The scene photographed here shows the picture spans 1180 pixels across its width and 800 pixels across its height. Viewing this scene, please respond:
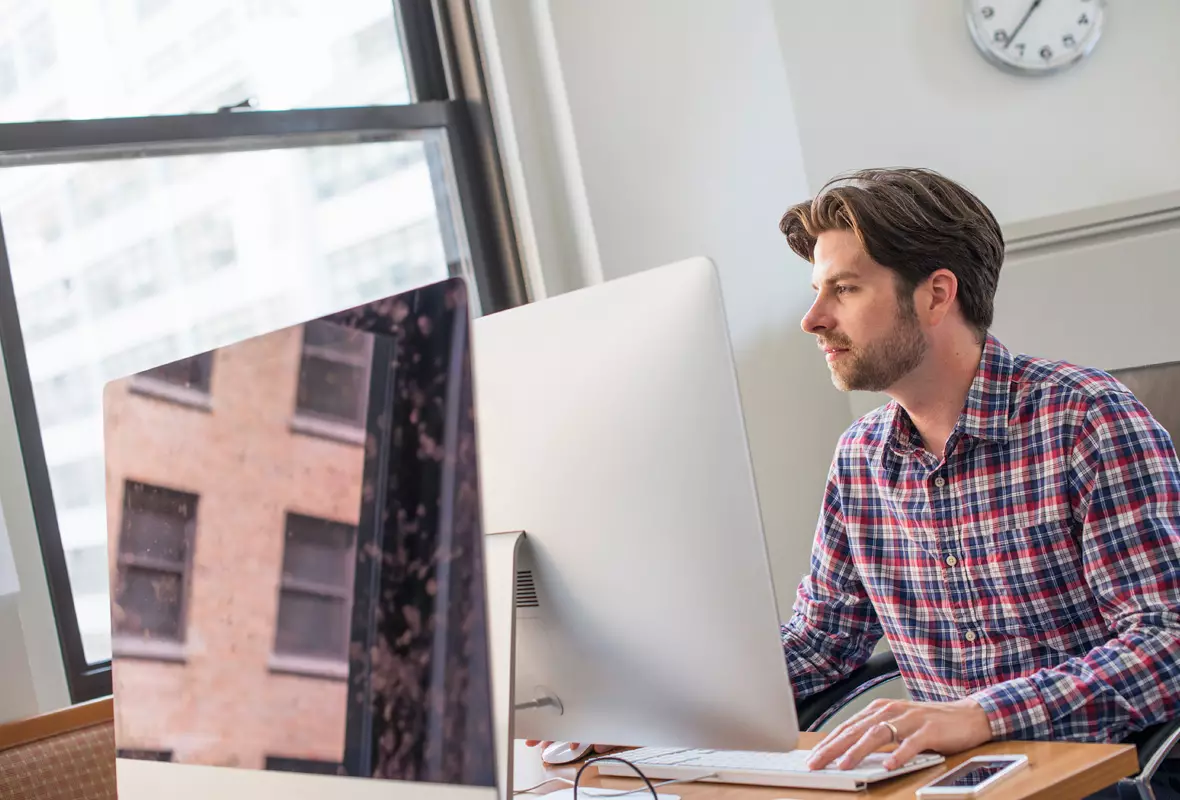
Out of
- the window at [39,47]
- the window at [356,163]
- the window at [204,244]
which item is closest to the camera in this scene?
the window at [39,47]

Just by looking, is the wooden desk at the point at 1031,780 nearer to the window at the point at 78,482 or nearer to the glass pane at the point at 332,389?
the glass pane at the point at 332,389

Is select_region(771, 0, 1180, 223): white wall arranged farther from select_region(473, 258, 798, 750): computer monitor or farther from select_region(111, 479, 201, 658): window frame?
select_region(111, 479, 201, 658): window frame

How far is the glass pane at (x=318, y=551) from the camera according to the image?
81 cm

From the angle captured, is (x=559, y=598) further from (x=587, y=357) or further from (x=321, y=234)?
(x=321, y=234)

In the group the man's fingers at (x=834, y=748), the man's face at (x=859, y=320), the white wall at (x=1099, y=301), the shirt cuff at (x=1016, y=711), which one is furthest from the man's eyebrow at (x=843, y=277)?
the white wall at (x=1099, y=301)

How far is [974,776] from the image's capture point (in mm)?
1011

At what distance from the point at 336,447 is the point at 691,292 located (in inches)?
11.6

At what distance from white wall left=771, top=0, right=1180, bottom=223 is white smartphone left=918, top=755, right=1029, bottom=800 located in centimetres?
182

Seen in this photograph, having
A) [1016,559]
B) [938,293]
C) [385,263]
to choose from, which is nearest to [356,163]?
[385,263]

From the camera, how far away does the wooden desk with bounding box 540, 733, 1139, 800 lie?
0.96m

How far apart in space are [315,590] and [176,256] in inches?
69.0

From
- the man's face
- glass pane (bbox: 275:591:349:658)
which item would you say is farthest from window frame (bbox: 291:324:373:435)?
the man's face

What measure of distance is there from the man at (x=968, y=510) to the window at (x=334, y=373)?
58 cm

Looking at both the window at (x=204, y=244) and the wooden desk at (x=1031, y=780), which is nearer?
the wooden desk at (x=1031, y=780)
